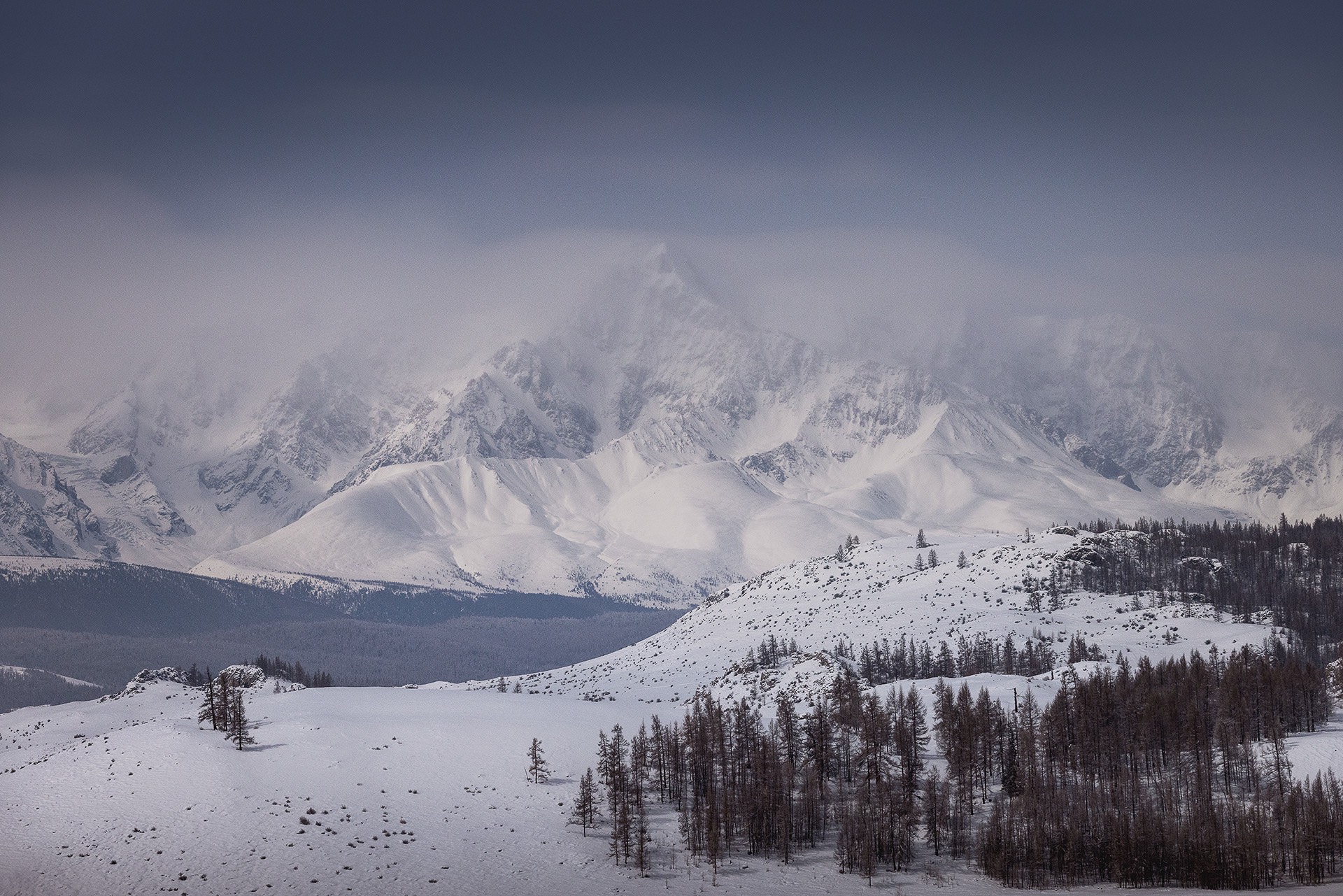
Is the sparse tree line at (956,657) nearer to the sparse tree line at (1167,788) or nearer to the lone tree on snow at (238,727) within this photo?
the sparse tree line at (1167,788)

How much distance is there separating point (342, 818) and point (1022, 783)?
55.7 meters

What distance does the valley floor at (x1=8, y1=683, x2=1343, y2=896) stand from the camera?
80375mm

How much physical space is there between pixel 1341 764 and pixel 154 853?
303 ft

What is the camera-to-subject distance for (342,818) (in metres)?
90.4

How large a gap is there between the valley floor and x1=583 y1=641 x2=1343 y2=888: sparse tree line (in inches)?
102

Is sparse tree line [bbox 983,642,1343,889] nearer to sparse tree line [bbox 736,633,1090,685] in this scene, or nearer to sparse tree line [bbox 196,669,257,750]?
sparse tree line [bbox 736,633,1090,685]

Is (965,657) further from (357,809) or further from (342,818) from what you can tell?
(342,818)

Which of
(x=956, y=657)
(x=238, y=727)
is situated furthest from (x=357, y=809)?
(x=956, y=657)

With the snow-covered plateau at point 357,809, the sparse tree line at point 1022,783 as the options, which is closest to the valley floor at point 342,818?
the snow-covered plateau at point 357,809

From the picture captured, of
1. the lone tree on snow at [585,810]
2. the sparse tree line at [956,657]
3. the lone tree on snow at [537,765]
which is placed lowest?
the lone tree on snow at [585,810]

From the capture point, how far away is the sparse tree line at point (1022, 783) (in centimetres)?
8850

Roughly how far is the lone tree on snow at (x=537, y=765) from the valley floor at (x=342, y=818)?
814 mm

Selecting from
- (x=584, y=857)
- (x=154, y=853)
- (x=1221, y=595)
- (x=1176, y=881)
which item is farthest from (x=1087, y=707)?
(x=1221, y=595)

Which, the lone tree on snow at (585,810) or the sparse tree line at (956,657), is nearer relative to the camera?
the lone tree on snow at (585,810)
